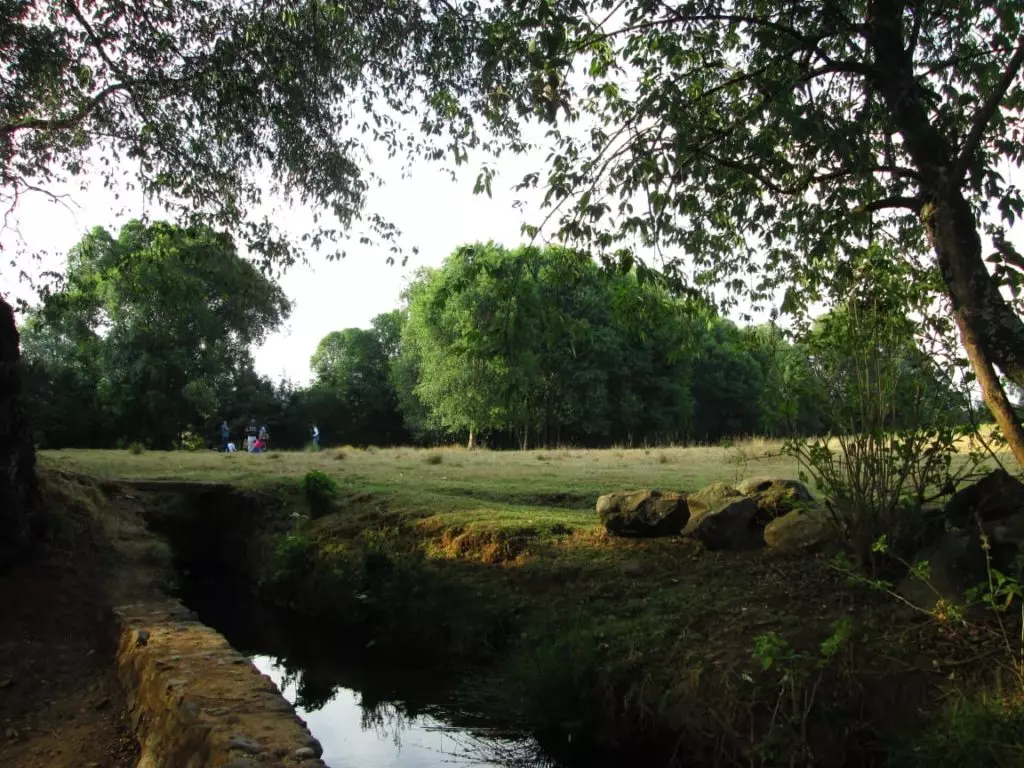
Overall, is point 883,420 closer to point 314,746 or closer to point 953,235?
point 953,235

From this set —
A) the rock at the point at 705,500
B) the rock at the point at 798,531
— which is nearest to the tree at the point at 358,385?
the rock at the point at 705,500

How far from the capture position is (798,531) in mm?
7215

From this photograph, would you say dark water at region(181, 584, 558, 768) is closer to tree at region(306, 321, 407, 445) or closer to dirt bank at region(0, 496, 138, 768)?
dirt bank at region(0, 496, 138, 768)

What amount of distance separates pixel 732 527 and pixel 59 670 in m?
5.91

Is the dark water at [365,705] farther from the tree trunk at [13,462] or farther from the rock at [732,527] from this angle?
the tree trunk at [13,462]

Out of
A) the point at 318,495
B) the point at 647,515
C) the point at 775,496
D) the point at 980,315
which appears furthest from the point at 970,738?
the point at 318,495

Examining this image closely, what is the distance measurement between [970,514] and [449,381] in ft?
132

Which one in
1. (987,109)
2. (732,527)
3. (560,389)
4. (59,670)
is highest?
(560,389)

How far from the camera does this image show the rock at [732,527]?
760cm

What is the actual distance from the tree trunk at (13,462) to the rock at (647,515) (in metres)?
5.95

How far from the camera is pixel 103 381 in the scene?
41.2m

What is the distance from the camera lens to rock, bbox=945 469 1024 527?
566 centimetres

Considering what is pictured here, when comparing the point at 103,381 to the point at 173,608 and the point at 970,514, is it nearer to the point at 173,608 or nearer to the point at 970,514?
the point at 173,608

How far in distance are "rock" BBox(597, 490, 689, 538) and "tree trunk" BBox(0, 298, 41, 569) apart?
19.5ft
